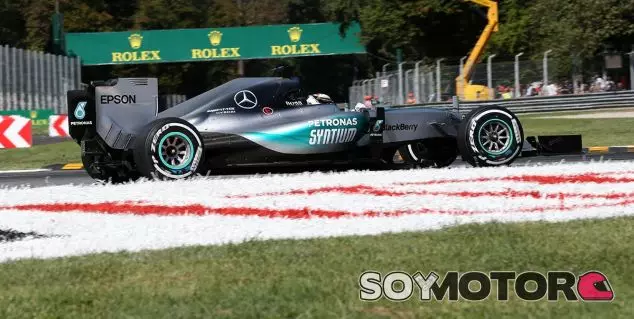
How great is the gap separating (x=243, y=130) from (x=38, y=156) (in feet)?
35.3

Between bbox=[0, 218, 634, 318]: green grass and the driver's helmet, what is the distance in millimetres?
5625

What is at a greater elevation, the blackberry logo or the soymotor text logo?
the blackberry logo

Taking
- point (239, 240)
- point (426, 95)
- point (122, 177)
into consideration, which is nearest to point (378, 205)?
point (239, 240)

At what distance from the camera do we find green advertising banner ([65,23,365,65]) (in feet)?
177

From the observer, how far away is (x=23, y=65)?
43.8 m

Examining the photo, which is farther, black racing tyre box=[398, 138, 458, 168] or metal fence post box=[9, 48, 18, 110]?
metal fence post box=[9, 48, 18, 110]

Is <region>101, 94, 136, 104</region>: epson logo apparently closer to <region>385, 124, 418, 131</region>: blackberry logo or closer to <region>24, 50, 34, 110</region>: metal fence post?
<region>385, 124, 418, 131</region>: blackberry logo

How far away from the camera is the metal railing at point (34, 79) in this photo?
41.8 metres

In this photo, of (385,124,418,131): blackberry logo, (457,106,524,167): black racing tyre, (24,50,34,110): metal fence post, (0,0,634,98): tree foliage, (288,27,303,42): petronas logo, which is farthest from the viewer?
(288,27,303,42): petronas logo

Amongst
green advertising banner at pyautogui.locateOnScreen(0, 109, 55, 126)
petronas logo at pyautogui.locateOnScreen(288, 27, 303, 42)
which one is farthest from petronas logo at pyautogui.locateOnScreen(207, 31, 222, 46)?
green advertising banner at pyautogui.locateOnScreen(0, 109, 55, 126)

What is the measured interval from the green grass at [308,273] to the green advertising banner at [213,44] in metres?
47.6

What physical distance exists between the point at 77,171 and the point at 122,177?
396cm

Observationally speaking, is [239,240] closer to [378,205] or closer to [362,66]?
[378,205]

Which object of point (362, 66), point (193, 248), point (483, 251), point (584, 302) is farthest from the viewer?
point (362, 66)
